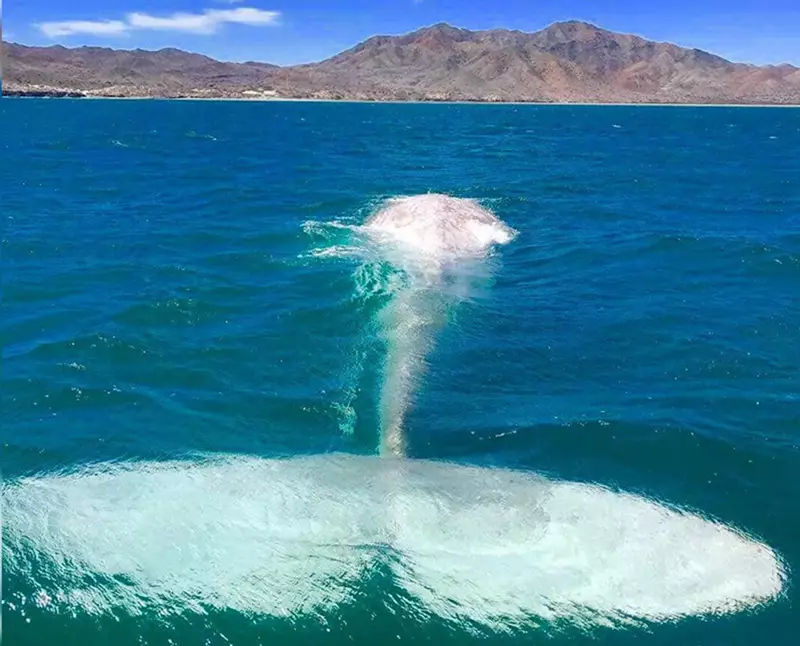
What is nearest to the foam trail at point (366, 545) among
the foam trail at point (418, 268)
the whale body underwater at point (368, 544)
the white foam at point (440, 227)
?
the whale body underwater at point (368, 544)

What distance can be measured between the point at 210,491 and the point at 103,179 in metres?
45.4

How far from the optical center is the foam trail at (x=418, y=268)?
2025 centimetres

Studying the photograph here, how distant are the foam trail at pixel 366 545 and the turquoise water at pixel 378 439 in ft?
0.18

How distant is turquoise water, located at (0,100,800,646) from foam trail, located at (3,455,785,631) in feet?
0.18

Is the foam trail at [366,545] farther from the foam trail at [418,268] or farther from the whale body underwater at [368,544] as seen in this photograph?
the foam trail at [418,268]

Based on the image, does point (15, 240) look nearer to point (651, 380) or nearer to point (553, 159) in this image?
point (651, 380)

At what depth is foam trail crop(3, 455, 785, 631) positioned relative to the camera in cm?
1254

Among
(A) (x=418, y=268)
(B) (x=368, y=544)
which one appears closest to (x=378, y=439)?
(B) (x=368, y=544)

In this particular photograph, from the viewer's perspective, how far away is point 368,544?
1377 centimetres

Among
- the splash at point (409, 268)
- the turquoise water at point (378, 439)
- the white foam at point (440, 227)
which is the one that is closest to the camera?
the turquoise water at point (378, 439)

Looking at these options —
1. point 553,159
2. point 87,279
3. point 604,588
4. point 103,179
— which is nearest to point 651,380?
point 604,588

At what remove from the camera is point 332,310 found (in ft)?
86.4

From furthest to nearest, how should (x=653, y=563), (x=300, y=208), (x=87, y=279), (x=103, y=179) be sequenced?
(x=103, y=179), (x=300, y=208), (x=87, y=279), (x=653, y=563)

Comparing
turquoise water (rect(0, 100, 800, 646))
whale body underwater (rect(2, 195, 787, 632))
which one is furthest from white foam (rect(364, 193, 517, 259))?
whale body underwater (rect(2, 195, 787, 632))
